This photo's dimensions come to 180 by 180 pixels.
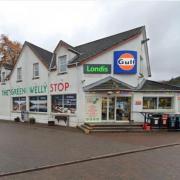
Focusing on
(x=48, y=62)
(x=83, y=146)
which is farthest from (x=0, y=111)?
(x=83, y=146)

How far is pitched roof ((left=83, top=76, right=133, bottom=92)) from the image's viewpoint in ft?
54.3

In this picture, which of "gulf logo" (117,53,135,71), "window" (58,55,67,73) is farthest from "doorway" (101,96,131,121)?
"window" (58,55,67,73)

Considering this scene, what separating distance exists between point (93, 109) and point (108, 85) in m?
2.25

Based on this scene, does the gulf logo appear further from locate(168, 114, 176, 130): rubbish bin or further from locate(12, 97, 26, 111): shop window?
locate(12, 97, 26, 111): shop window

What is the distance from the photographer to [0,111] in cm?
2631

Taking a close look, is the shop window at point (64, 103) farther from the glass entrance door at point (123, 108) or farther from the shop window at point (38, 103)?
the glass entrance door at point (123, 108)

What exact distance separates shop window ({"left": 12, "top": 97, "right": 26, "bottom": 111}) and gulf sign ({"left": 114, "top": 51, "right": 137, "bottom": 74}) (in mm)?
10936

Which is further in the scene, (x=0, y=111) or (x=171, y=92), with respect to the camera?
(x=0, y=111)

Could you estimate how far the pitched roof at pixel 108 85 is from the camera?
16547 mm

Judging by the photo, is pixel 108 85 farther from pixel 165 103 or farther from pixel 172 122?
pixel 172 122

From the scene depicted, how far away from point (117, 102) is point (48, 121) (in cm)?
630

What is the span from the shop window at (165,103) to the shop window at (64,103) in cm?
708

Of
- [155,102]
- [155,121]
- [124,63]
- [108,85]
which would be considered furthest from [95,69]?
[155,121]

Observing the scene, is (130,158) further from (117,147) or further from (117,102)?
(117,102)
